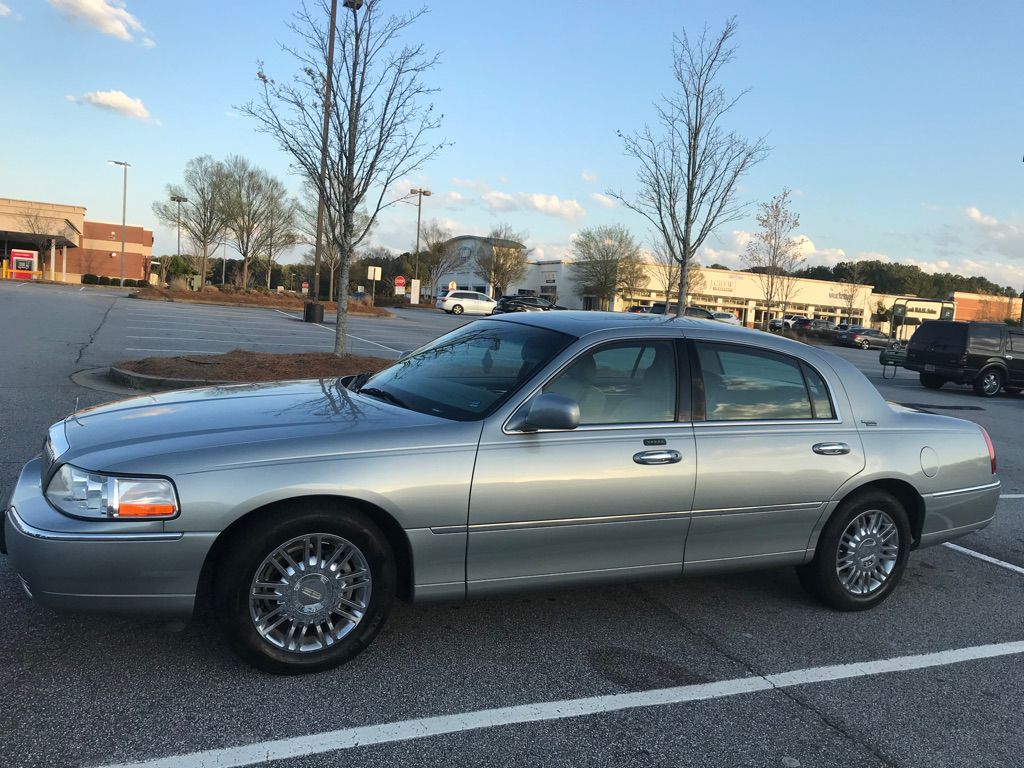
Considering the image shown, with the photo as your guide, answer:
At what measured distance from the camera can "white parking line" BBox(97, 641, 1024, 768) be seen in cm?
265

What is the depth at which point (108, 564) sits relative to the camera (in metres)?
2.88

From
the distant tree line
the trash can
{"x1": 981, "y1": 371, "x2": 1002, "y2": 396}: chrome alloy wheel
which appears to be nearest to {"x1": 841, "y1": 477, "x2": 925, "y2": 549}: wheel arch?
{"x1": 981, "y1": 371, "x2": 1002, "y2": 396}: chrome alloy wheel

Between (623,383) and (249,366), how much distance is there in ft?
27.8

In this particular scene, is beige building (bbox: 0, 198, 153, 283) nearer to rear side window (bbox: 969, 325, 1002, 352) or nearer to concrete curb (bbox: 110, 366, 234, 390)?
concrete curb (bbox: 110, 366, 234, 390)

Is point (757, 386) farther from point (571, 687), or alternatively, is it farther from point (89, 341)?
point (89, 341)

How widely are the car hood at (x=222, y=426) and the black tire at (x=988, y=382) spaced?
741 inches

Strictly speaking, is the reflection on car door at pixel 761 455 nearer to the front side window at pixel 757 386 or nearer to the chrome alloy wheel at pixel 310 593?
the front side window at pixel 757 386

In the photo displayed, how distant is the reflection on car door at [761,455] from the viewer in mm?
3838

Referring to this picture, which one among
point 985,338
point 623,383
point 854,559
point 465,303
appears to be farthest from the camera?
point 465,303

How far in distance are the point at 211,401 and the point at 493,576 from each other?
65.9 inches

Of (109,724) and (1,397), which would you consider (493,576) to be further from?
(1,397)

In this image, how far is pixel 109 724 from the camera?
277cm

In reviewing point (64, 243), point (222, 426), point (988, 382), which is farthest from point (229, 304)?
point (222, 426)

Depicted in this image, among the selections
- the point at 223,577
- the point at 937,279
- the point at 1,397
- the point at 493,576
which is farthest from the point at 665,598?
the point at 937,279
